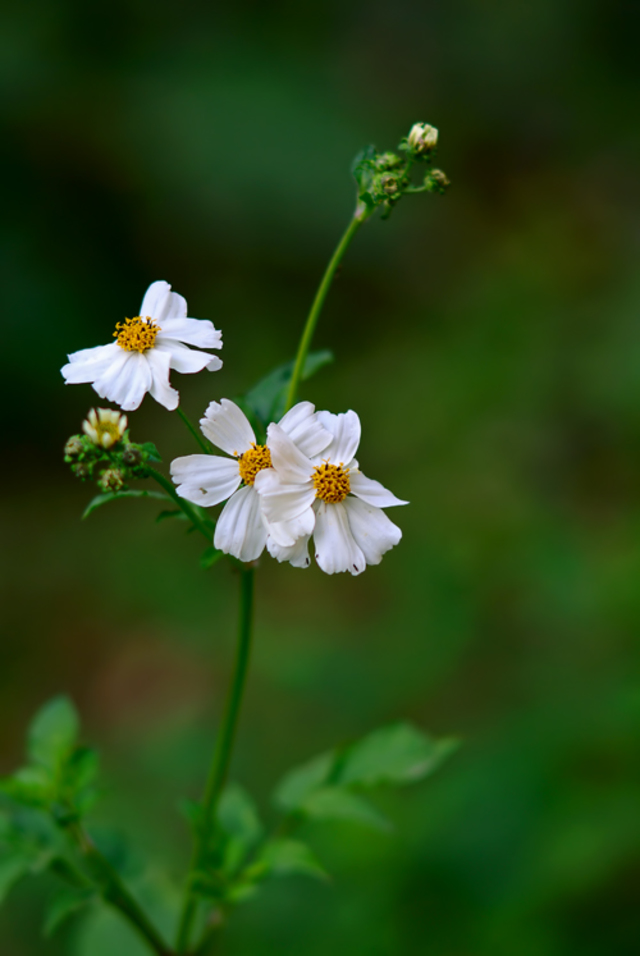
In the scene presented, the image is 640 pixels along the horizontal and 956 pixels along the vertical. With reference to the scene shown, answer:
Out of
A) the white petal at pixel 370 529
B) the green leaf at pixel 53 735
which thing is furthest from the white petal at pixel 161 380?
the green leaf at pixel 53 735

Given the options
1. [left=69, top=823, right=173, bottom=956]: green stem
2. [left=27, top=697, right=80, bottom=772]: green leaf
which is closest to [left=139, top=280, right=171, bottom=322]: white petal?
[left=27, top=697, right=80, bottom=772]: green leaf

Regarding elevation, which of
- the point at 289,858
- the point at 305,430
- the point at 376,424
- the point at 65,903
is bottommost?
the point at 65,903

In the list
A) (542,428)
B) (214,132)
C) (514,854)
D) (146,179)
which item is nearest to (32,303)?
(146,179)

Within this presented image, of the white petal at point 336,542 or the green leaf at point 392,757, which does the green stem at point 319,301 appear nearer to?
the white petal at point 336,542

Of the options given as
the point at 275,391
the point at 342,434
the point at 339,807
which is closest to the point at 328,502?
the point at 342,434

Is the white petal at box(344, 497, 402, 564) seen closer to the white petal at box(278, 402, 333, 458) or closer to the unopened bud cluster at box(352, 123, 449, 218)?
the white petal at box(278, 402, 333, 458)

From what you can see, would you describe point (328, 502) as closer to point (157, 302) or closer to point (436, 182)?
point (157, 302)
